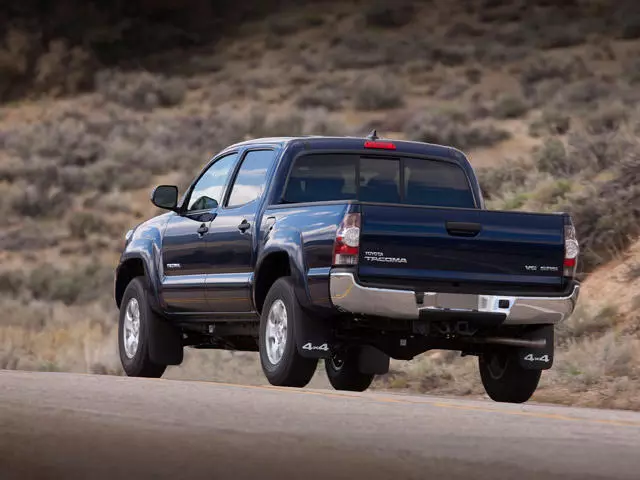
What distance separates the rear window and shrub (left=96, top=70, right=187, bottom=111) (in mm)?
34190

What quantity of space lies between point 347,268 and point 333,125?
29395 millimetres

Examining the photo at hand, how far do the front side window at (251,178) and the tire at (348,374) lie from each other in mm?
1834

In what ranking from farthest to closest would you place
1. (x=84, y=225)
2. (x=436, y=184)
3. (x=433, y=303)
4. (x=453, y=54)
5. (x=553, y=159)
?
(x=453, y=54)
(x=84, y=225)
(x=553, y=159)
(x=436, y=184)
(x=433, y=303)

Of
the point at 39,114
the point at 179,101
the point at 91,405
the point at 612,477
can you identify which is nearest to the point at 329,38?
the point at 179,101

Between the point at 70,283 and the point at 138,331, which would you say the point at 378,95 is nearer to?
the point at 70,283

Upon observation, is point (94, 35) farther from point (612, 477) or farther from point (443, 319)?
point (612, 477)

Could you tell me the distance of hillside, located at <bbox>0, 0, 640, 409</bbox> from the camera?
20578 millimetres

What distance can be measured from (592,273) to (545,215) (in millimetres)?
7197

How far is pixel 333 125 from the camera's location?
42844 millimetres

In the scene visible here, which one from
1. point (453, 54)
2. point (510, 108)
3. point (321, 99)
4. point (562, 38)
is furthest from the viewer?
point (453, 54)

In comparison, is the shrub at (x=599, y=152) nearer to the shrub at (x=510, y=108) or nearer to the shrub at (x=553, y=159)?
the shrub at (x=553, y=159)

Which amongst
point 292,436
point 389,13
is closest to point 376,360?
point 292,436

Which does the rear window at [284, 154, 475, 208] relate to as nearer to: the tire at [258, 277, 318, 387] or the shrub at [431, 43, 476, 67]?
the tire at [258, 277, 318, 387]

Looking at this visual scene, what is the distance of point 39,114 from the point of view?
49.1 m
